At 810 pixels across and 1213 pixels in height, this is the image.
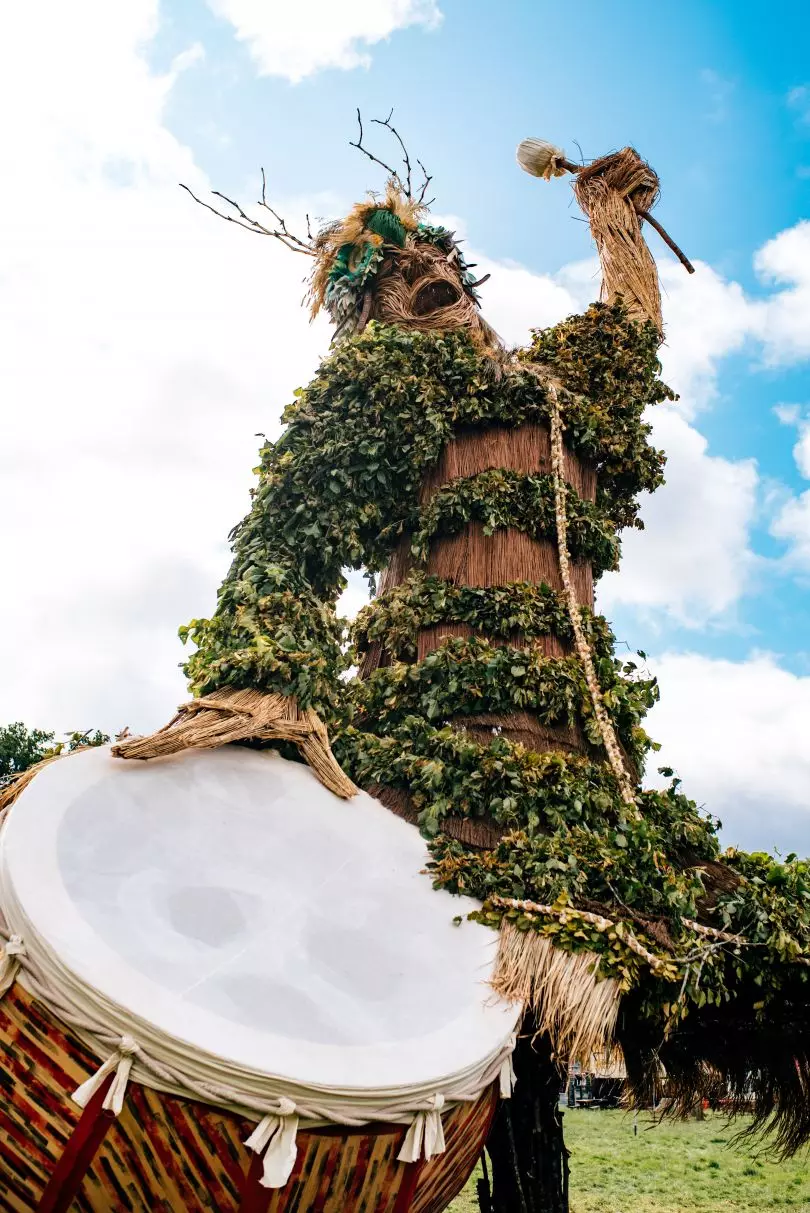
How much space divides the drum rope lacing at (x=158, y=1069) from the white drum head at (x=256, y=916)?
0.03m

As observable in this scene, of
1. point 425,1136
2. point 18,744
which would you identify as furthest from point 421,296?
point 18,744

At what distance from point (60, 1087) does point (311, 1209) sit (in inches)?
34.5

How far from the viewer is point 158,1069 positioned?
2.59 metres

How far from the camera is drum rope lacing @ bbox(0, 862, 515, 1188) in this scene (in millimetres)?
2594

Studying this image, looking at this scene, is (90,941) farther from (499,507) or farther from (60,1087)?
(499,507)

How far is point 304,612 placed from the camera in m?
4.56

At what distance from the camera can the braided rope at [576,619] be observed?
449 cm

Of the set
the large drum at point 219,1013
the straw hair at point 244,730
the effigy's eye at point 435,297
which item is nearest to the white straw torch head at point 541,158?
the effigy's eye at point 435,297

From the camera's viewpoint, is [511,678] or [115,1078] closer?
[115,1078]

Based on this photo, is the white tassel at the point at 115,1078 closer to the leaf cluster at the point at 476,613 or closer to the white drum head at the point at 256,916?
the white drum head at the point at 256,916

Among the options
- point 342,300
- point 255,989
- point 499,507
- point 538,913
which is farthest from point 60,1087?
point 342,300

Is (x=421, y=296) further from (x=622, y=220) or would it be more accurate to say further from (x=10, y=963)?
(x=10, y=963)

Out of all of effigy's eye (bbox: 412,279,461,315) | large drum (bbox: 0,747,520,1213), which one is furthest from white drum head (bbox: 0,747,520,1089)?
effigy's eye (bbox: 412,279,461,315)

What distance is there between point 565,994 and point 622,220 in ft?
16.7
